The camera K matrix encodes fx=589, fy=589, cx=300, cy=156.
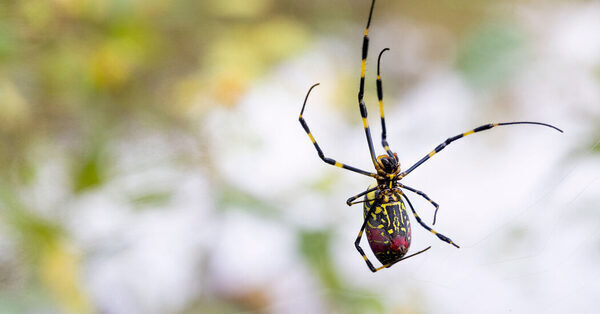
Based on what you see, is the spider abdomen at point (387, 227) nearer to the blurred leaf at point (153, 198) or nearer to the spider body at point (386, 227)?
the spider body at point (386, 227)

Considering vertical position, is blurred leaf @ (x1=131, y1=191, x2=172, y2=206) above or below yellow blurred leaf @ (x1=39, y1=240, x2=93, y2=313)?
above

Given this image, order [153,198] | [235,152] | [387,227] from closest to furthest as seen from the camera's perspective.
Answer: [387,227]
[153,198]
[235,152]

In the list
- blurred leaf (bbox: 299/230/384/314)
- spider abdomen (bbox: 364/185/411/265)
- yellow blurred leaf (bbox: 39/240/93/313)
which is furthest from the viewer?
blurred leaf (bbox: 299/230/384/314)

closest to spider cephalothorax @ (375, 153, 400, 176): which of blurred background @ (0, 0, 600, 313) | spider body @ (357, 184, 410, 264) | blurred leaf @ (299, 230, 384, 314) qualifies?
spider body @ (357, 184, 410, 264)

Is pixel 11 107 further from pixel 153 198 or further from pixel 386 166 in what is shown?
pixel 386 166

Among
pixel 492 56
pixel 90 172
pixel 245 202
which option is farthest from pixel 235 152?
pixel 492 56

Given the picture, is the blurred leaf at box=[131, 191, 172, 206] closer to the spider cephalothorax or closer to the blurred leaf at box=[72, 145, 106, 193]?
the blurred leaf at box=[72, 145, 106, 193]

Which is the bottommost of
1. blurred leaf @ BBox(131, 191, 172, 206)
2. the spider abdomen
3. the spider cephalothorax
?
the spider abdomen

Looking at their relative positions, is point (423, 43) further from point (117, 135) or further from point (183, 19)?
point (117, 135)

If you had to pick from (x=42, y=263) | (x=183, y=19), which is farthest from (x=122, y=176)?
(x=183, y=19)
